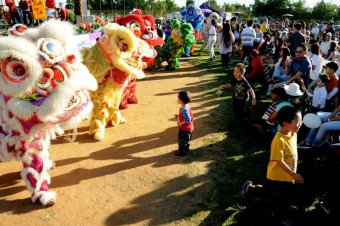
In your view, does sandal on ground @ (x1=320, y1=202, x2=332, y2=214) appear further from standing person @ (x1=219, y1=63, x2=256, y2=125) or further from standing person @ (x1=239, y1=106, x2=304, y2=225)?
standing person @ (x1=219, y1=63, x2=256, y2=125)

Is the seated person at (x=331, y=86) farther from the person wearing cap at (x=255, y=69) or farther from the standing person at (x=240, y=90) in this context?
the person wearing cap at (x=255, y=69)

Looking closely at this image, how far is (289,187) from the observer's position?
3.33 m

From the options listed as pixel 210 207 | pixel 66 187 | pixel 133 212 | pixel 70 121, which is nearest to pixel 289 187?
pixel 210 207

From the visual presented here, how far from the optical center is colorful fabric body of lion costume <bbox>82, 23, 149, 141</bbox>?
527 cm

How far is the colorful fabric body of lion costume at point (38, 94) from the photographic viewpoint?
3268mm

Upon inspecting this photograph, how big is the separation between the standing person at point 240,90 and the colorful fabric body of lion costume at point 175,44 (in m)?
5.29

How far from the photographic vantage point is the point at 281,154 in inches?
124

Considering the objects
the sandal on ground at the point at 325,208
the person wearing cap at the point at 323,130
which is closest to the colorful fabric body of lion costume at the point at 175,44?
the person wearing cap at the point at 323,130

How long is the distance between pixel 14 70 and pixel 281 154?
2.95 meters

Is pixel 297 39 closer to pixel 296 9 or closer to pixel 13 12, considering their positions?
pixel 13 12

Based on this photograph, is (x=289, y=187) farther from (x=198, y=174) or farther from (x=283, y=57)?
(x=283, y=57)

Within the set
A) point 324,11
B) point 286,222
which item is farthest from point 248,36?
point 324,11

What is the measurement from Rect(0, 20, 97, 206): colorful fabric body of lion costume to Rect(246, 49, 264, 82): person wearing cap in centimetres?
574

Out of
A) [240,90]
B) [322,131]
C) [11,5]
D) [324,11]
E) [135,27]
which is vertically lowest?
[322,131]
